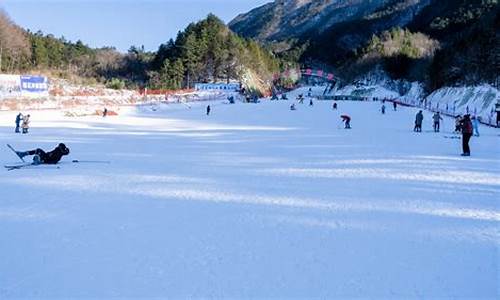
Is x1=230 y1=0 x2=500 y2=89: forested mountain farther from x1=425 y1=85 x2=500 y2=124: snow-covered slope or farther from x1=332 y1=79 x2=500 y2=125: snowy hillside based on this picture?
x1=332 y1=79 x2=500 y2=125: snowy hillside

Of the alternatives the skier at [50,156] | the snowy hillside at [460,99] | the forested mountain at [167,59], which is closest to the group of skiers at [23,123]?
the skier at [50,156]

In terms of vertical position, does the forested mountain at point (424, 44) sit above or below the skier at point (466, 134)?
above

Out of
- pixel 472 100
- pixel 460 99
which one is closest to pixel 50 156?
pixel 472 100

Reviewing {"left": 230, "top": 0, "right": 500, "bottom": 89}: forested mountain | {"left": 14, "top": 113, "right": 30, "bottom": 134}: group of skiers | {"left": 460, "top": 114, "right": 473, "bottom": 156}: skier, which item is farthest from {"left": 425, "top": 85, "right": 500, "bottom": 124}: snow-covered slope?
{"left": 14, "top": 113, "right": 30, "bottom": 134}: group of skiers

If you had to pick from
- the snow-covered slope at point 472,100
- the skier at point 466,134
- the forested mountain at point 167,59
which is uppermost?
the forested mountain at point 167,59

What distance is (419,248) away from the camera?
598 centimetres

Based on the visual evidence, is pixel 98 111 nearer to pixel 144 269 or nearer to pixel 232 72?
pixel 144 269

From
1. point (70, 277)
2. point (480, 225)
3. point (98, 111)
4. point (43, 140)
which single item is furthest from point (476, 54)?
point (70, 277)

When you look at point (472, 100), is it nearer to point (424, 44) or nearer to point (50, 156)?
point (50, 156)

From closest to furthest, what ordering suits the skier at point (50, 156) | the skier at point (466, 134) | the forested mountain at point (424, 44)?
the skier at point (50, 156), the skier at point (466, 134), the forested mountain at point (424, 44)

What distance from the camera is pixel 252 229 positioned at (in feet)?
22.2

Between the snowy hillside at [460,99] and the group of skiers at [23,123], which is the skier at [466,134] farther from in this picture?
the group of skiers at [23,123]

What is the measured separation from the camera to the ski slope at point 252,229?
16.3 feet

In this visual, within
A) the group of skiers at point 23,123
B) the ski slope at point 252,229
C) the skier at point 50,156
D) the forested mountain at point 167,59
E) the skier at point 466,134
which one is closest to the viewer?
the ski slope at point 252,229
